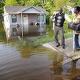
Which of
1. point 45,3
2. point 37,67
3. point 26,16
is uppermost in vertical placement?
point 45,3

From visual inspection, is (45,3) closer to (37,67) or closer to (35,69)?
(37,67)

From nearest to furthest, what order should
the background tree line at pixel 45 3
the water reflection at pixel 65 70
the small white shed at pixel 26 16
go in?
1. the water reflection at pixel 65 70
2. the small white shed at pixel 26 16
3. the background tree line at pixel 45 3

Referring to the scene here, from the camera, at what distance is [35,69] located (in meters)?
10.1

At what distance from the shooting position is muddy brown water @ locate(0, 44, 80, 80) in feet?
29.5

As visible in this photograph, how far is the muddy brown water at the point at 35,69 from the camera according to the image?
900cm

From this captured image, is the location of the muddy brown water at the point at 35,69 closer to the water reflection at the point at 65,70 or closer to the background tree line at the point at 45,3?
the water reflection at the point at 65,70

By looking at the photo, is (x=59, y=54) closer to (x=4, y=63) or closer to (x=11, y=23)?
(x=4, y=63)

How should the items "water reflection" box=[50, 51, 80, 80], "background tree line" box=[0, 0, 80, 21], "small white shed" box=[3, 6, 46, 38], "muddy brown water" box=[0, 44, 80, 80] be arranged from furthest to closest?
1. "background tree line" box=[0, 0, 80, 21]
2. "small white shed" box=[3, 6, 46, 38]
3. "muddy brown water" box=[0, 44, 80, 80]
4. "water reflection" box=[50, 51, 80, 80]

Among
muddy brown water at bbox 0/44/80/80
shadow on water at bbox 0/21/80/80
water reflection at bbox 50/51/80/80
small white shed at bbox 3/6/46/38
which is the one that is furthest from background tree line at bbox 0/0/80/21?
water reflection at bbox 50/51/80/80

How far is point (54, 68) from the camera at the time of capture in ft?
33.5

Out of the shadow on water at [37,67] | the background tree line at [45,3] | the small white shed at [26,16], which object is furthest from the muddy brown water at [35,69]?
the small white shed at [26,16]

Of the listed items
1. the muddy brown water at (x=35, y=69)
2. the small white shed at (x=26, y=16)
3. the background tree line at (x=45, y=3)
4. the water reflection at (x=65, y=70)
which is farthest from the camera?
the background tree line at (x=45, y=3)

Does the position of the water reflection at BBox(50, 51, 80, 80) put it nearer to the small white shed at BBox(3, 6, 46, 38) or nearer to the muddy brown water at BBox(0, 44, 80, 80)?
the muddy brown water at BBox(0, 44, 80, 80)

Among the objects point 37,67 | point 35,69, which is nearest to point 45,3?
point 37,67
